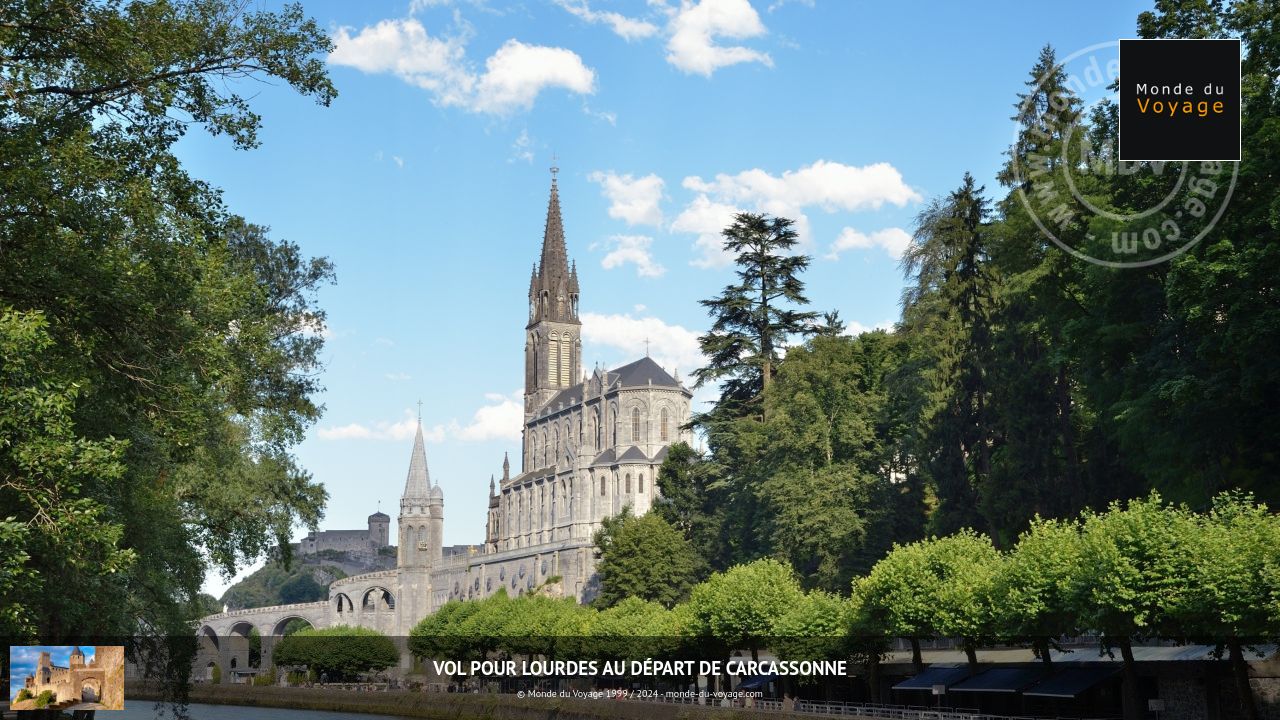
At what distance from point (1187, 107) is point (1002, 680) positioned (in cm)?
1612

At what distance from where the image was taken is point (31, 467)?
14414 mm

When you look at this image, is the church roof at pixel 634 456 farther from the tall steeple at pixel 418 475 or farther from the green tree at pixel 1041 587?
the green tree at pixel 1041 587

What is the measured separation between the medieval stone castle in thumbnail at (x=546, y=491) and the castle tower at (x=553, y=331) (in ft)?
0.37

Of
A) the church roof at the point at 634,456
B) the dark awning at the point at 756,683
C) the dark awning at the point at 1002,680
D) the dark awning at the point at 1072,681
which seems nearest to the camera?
the dark awning at the point at 1072,681

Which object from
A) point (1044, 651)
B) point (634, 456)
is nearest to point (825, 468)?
point (1044, 651)

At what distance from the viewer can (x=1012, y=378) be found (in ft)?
144

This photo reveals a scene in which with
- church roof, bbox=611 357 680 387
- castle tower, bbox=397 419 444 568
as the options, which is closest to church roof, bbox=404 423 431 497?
castle tower, bbox=397 419 444 568

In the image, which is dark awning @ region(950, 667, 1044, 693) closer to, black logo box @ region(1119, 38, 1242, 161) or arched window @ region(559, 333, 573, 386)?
black logo box @ region(1119, 38, 1242, 161)

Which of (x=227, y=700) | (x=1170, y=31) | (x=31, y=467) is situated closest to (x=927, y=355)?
(x=1170, y=31)

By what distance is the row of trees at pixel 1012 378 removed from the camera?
31031mm

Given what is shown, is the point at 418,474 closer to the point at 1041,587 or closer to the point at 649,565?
the point at 649,565

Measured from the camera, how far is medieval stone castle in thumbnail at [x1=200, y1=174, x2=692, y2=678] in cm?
12756

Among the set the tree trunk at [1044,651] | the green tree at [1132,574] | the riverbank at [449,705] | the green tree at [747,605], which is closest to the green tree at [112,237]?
the green tree at [1132,574]

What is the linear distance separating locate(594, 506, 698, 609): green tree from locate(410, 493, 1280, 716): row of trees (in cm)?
1130
